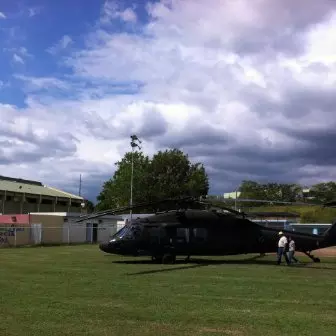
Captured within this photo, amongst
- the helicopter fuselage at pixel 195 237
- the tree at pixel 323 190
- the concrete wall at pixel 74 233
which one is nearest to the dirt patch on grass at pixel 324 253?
the helicopter fuselage at pixel 195 237

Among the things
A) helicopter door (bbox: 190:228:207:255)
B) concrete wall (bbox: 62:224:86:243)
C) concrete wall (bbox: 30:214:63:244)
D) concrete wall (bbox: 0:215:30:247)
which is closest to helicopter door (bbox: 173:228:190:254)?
helicopter door (bbox: 190:228:207:255)

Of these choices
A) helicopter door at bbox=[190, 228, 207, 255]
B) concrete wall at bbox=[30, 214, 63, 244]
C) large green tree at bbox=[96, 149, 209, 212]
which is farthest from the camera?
large green tree at bbox=[96, 149, 209, 212]

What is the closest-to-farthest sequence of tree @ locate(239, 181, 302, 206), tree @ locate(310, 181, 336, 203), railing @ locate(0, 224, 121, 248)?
railing @ locate(0, 224, 121, 248), tree @ locate(310, 181, 336, 203), tree @ locate(239, 181, 302, 206)

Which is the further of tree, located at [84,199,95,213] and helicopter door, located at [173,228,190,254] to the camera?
tree, located at [84,199,95,213]

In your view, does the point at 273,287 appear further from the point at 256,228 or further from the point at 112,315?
the point at 256,228

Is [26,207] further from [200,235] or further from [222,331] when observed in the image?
[222,331]

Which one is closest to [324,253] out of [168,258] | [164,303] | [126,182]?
[168,258]

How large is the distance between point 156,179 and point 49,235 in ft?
135

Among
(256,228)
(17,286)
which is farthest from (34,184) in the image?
(17,286)

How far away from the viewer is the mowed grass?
9742 millimetres

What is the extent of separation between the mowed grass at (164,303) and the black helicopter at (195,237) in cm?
550

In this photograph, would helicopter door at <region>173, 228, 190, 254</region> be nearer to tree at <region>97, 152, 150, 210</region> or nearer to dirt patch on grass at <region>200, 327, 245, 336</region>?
dirt patch on grass at <region>200, 327, 245, 336</region>

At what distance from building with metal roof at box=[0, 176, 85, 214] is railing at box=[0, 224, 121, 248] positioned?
78.5ft

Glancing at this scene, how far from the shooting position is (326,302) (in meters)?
13.2
